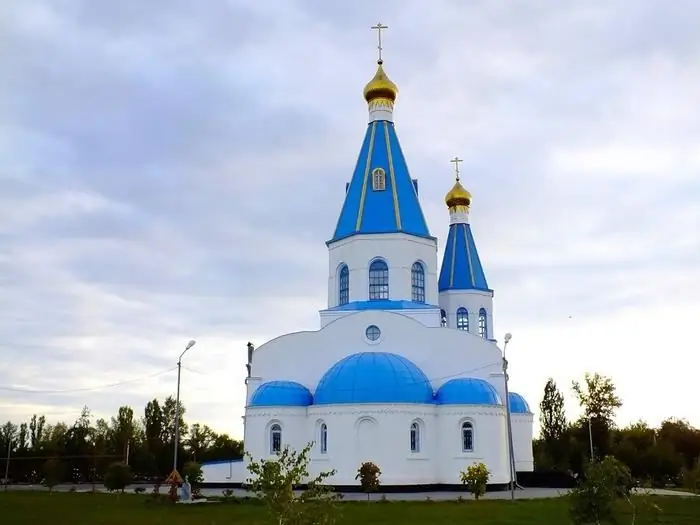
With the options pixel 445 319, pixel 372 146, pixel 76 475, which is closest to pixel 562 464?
pixel 445 319

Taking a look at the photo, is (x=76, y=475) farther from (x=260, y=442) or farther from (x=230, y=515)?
(x=230, y=515)

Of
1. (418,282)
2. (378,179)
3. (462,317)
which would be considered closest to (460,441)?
(418,282)

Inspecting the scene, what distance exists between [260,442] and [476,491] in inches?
331

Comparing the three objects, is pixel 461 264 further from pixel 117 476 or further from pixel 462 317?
pixel 117 476

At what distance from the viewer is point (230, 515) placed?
1825cm

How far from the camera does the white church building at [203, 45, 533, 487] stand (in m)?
25.6

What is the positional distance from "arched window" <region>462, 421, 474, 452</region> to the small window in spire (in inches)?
391

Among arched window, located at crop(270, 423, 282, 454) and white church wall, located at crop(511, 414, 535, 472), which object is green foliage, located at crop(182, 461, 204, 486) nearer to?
arched window, located at crop(270, 423, 282, 454)

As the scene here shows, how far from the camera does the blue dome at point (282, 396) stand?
27328mm

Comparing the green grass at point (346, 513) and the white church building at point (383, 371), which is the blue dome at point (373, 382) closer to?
the white church building at point (383, 371)

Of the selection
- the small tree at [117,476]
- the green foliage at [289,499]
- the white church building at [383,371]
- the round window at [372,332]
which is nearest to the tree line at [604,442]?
the white church building at [383,371]

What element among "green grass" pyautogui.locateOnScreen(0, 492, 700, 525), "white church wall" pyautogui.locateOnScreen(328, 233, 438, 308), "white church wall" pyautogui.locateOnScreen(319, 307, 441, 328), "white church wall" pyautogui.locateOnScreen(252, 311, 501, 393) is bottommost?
"green grass" pyautogui.locateOnScreen(0, 492, 700, 525)

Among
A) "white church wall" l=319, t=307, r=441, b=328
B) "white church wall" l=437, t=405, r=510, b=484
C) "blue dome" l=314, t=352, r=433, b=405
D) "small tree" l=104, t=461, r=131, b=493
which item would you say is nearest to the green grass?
"small tree" l=104, t=461, r=131, b=493

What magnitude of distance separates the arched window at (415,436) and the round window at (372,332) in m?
3.85
